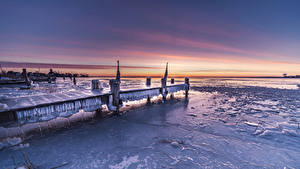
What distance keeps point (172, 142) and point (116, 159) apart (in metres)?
3.16

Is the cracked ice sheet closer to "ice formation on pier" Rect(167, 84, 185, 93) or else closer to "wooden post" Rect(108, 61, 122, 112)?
"wooden post" Rect(108, 61, 122, 112)

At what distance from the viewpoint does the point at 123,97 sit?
12.1 metres

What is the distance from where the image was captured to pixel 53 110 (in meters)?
7.65

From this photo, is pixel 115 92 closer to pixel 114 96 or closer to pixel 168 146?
pixel 114 96

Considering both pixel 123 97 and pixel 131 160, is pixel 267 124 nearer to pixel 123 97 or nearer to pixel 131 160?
pixel 131 160

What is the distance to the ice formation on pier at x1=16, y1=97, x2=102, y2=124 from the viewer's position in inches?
266

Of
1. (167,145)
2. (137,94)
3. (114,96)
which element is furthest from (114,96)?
(167,145)

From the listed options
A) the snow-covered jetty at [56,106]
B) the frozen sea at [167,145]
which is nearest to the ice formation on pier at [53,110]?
the snow-covered jetty at [56,106]

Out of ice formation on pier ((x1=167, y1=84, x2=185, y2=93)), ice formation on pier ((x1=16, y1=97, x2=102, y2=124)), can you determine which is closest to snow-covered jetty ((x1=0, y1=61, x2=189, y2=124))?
ice formation on pier ((x1=16, y1=97, x2=102, y2=124))

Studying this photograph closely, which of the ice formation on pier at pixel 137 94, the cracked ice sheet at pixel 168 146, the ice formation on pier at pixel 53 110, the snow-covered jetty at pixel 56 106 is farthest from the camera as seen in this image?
the ice formation on pier at pixel 137 94

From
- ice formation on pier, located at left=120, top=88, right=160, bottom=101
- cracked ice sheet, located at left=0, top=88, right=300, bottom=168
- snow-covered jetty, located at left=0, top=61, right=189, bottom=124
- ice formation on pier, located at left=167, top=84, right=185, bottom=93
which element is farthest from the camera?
ice formation on pier, located at left=167, top=84, right=185, bottom=93

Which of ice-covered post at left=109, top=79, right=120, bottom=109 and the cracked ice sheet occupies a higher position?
ice-covered post at left=109, top=79, right=120, bottom=109

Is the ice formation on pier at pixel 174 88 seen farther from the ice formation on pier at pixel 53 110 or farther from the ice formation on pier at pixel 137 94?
the ice formation on pier at pixel 53 110

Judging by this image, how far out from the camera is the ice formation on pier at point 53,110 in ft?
22.2
